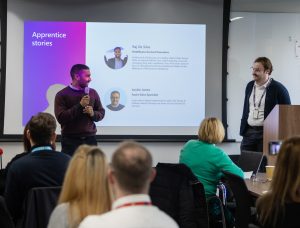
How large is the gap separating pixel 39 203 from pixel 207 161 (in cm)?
157

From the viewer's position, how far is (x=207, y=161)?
356 centimetres

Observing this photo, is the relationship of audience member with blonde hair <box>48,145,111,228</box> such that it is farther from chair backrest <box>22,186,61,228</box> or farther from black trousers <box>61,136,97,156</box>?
black trousers <box>61,136,97,156</box>

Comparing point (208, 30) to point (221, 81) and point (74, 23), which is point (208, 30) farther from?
point (74, 23)

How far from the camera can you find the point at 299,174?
2.13 meters

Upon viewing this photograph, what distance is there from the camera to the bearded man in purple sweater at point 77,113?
4488 millimetres

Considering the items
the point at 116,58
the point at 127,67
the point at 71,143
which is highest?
the point at 116,58

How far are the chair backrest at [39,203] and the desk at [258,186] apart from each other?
1304 mm

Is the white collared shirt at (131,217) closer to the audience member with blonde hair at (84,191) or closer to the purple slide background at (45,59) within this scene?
the audience member with blonde hair at (84,191)

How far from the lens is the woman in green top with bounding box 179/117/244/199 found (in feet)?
11.6

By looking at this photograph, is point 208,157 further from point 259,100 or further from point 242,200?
point 259,100

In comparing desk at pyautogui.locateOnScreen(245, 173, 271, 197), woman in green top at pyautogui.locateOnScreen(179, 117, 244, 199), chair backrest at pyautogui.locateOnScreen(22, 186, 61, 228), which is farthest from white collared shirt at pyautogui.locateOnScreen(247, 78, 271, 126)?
chair backrest at pyautogui.locateOnScreen(22, 186, 61, 228)

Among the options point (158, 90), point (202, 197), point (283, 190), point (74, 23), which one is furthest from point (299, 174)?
point (74, 23)

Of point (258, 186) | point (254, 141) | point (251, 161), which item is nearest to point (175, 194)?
point (258, 186)

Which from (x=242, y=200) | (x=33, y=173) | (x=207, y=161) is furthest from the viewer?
(x=207, y=161)
